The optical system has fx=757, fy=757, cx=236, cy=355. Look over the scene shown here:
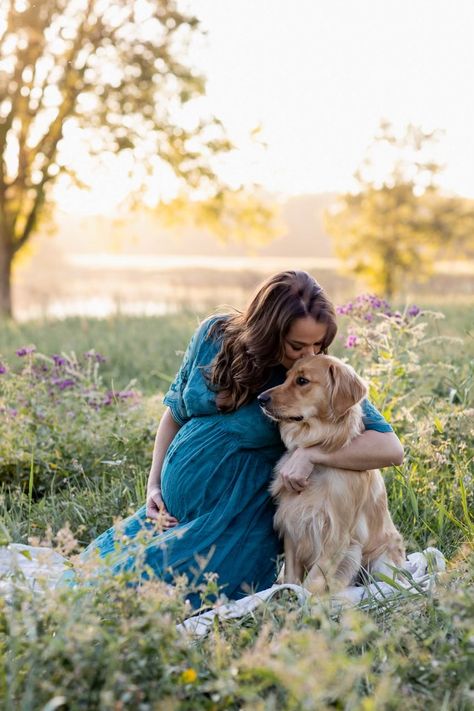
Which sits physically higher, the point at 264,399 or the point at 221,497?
the point at 264,399

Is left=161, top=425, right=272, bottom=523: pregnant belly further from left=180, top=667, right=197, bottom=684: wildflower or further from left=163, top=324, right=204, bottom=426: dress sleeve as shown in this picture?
left=180, top=667, right=197, bottom=684: wildflower

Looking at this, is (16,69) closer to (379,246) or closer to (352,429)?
(352,429)

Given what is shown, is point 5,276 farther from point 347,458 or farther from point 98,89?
point 347,458

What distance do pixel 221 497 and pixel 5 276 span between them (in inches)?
540

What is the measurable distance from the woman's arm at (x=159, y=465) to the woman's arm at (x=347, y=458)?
63 cm

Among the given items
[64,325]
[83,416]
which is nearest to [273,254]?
[64,325]

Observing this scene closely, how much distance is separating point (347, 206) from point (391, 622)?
92.2 feet

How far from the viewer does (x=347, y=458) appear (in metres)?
3.29

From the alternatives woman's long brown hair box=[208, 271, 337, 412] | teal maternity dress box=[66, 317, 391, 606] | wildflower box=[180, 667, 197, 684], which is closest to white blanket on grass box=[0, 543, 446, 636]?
teal maternity dress box=[66, 317, 391, 606]

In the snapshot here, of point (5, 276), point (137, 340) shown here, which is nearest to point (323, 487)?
point (137, 340)

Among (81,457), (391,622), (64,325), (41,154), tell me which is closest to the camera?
(391,622)

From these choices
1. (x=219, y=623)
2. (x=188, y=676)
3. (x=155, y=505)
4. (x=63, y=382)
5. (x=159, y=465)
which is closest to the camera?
(x=188, y=676)

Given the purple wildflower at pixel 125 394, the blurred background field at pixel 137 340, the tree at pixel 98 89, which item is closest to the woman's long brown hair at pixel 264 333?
the purple wildflower at pixel 125 394

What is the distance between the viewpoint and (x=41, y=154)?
15.6 metres
